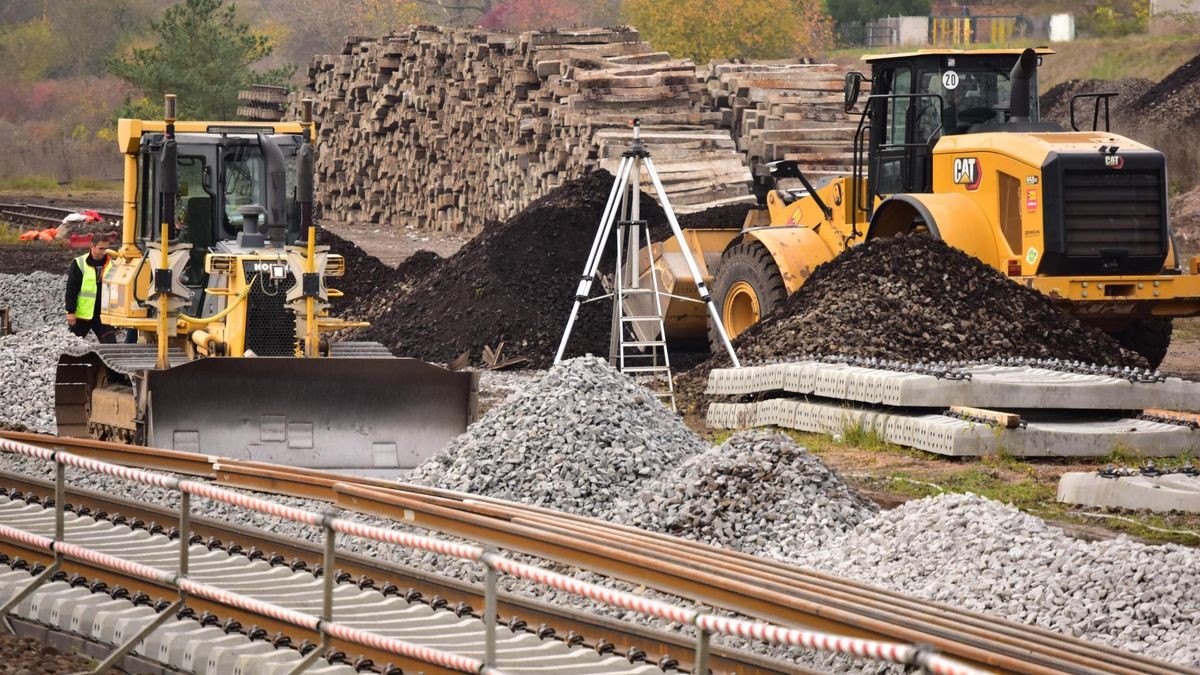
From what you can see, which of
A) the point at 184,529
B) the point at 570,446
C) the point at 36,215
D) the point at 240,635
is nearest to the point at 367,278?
the point at 570,446

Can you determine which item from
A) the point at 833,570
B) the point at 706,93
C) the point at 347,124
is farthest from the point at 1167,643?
the point at 347,124

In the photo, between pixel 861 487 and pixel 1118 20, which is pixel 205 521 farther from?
pixel 1118 20

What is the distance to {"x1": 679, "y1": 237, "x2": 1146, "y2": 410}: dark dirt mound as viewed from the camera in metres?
14.7

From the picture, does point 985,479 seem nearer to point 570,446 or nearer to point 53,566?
point 570,446

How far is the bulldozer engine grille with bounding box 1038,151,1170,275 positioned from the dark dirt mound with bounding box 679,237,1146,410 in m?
0.55

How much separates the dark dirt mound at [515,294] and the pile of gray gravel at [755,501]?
9000 millimetres

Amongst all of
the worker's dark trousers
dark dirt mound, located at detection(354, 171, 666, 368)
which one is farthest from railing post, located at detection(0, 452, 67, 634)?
dark dirt mound, located at detection(354, 171, 666, 368)

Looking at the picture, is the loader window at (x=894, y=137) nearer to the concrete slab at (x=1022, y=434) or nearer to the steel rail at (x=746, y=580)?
the concrete slab at (x=1022, y=434)

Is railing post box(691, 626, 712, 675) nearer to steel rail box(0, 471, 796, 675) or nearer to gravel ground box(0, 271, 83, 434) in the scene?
steel rail box(0, 471, 796, 675)

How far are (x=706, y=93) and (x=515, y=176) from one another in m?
3.72

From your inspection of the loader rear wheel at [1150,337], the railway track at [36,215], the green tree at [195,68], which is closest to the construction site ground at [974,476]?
the loader rear wheel at [1150,337]

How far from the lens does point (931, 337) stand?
14742mm

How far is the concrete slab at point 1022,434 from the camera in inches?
482

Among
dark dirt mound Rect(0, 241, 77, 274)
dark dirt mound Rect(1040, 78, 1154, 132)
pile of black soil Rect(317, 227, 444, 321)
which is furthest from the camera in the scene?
dark dirt mound Rect(1040, 78, 1154, 132)
